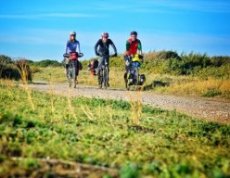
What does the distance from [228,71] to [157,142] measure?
91.0 feet

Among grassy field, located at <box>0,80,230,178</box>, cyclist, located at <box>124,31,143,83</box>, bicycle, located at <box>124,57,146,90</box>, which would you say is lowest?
grassy field, located at <box>0,80,230,178</box>

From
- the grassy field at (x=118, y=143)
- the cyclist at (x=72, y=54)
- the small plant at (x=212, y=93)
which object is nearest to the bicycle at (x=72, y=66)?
the cyclist at (x=72, y=54)

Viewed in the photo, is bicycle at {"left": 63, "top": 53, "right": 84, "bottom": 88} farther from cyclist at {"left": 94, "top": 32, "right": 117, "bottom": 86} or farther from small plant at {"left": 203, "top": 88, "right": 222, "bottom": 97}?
small plant at {"left": 203, "top": 88, "right": 222, "bottom": 97}

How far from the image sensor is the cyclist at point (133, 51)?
22078 mm

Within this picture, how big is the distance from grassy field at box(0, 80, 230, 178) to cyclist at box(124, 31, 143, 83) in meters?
9.95

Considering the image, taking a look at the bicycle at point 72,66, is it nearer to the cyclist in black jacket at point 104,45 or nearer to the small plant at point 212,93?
the cyclist in black jacket at point 104,45

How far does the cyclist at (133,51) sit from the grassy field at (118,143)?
995cm

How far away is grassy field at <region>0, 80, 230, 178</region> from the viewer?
633cm

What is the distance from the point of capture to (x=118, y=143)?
827 centimetres

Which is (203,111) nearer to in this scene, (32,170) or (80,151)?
(80,151)

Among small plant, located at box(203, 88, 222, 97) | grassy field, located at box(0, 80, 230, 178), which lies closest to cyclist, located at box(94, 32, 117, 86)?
small plant, located at box(203, 88, 222, 97)

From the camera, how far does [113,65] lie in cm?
4694

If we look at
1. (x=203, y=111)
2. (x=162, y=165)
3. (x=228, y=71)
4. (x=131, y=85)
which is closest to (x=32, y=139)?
(x=162, y=165)

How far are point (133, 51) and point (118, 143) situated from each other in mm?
14297
